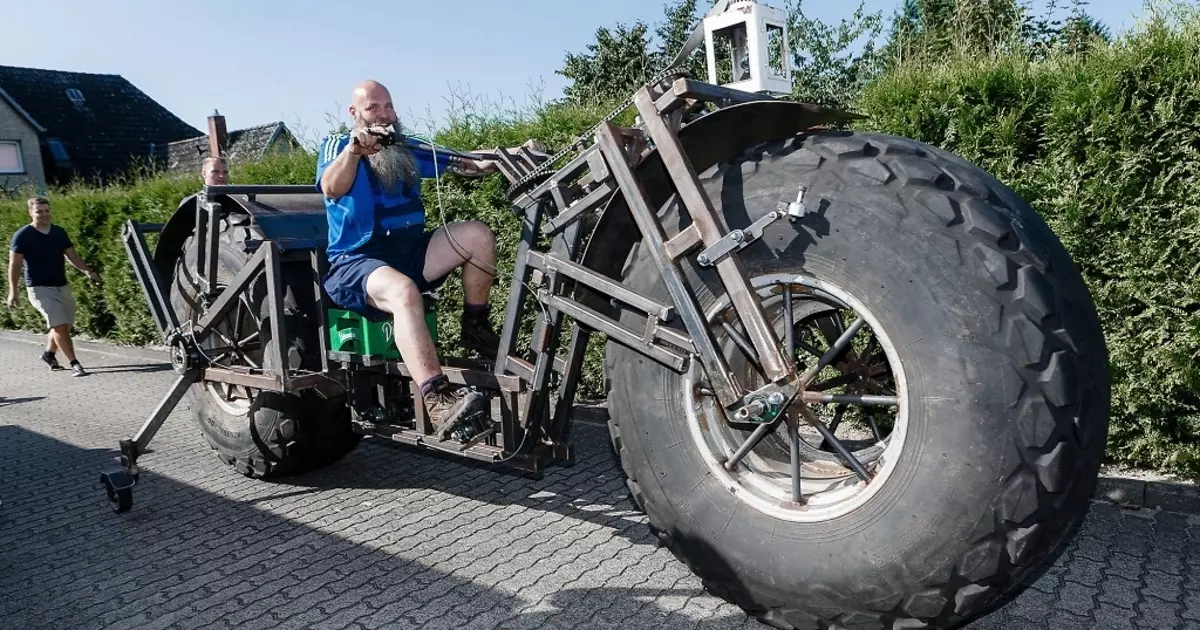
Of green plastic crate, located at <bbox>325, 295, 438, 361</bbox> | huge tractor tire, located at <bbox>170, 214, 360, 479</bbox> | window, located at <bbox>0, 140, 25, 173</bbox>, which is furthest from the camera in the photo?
window, located at <bbox>0, 140, 25, 173</bbox>

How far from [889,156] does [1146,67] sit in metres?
2.66

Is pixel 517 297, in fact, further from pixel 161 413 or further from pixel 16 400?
pixel 16 400

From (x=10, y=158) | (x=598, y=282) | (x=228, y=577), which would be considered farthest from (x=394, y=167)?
(x=10, y=158)

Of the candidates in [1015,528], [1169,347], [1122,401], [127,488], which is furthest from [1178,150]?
[127,488]

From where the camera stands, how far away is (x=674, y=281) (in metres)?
2.27

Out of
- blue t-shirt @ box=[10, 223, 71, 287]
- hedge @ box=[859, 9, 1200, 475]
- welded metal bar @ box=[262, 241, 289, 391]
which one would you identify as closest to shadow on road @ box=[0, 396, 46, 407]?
blue t-shirt @ box=[10, 223, 71, 287]

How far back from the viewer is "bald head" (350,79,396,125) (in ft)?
11.2

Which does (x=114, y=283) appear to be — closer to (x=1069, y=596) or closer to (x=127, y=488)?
(x=127, y=488)

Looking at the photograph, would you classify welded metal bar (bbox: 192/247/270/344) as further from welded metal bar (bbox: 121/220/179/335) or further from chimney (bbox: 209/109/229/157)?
chimney (bbox: 209/109/229/157)

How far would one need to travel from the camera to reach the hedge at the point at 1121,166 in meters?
3.79

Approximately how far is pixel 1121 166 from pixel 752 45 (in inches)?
96.8

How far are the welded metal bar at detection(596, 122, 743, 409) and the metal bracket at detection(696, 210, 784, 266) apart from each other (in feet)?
0.54

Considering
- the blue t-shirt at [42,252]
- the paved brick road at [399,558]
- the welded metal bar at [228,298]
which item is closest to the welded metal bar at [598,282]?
the paved brick road at [399,558]

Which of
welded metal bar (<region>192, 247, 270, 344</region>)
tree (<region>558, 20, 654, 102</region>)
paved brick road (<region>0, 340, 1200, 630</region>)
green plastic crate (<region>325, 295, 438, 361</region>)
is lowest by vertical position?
paved brick road (<region>0, 340, 1200, 630</region>)
